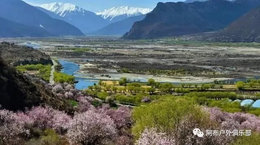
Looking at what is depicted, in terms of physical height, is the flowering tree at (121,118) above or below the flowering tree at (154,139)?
below

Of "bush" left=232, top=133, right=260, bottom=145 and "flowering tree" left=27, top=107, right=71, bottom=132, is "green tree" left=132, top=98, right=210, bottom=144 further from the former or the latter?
"flowering tree" left=27, top=107, right=71, bottom=132

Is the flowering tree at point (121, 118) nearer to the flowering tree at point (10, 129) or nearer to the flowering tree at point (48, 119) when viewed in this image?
the flowering tree at point (48, 119)

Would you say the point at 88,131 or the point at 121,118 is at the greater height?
the point at 88,131

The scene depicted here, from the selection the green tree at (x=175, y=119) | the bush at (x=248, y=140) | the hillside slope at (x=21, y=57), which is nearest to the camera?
the bush at (x=248, y=140)

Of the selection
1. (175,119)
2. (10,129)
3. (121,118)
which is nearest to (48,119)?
(10,129)

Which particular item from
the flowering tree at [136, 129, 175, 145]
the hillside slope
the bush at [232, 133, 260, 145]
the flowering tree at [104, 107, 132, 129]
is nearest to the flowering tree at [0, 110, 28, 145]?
the flowering tree at [136, 129, 175, 145]

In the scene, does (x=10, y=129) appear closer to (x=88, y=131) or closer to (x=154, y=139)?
(x=88, y=131)

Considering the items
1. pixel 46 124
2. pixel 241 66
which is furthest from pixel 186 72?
pixel 46 124

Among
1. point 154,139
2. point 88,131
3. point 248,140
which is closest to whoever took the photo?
point 154,139

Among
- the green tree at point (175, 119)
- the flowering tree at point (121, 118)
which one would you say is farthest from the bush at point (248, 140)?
the flowering tree at point (121, 118)

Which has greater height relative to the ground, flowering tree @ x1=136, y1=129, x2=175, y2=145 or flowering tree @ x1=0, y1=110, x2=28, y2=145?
flowering tree @ x1=136, y1=129, x2=175, y2=145

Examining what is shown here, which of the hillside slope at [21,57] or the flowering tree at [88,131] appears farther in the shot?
the hillside slope at [21,57]

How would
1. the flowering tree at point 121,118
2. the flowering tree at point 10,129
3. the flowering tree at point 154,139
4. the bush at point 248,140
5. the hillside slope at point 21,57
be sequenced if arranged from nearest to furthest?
the flowering tree at point 154,139, the bush at point 248,140, the flowering tree at point 10,129, the flowering tree at point 121,118, the hillside slope at point 21,57

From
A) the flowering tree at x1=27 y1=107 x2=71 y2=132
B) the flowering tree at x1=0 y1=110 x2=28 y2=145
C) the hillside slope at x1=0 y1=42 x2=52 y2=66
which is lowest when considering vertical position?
the hillside slope at x1=0 y1=42 x2=52 y2=66
